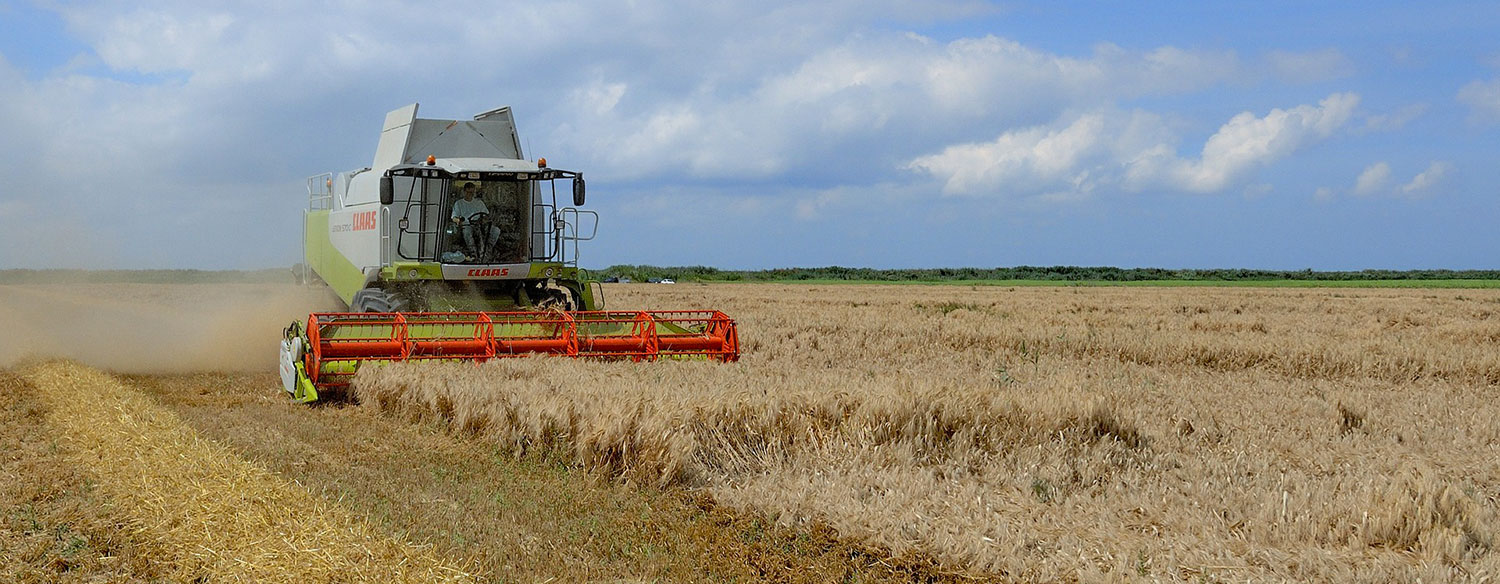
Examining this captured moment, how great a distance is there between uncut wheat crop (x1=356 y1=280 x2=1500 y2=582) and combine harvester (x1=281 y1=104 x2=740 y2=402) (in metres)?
0.98

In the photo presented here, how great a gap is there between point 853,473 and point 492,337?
203 inches

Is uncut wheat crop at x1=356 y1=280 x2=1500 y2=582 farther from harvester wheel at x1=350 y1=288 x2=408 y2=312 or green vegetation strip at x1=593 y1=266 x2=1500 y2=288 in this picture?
green vegetation strip at x1=593 y1=266 x2=1500 y2=288

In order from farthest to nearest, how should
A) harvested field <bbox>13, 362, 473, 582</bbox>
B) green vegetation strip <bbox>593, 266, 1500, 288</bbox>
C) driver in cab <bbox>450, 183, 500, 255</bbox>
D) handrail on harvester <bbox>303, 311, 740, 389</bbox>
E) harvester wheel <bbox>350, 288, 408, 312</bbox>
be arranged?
green vegetation strip <bbox>593, 266, 1500, 288</bbox> < driver in cab <bbox>450, 183, 500, 255</bbox> < harvester wheel <bbox>350, 288, 408, 312</bbox> < handrail on harvester <bbox>303, 311, 740, 389</bbox> < harvested field <bbox>13, 362, 473, 582</bbox>

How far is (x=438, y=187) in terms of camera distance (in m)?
12.1

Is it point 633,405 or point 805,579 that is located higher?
point 633,405

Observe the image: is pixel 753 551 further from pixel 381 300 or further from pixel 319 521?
pixel 381 300

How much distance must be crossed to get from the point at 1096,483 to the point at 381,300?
825cm

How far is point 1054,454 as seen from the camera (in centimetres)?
611

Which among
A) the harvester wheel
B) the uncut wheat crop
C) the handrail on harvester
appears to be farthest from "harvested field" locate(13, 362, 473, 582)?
the harvester wheel

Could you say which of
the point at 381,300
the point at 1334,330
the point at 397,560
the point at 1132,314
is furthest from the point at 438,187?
the point at 1132,314

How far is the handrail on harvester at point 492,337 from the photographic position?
9.49 metres

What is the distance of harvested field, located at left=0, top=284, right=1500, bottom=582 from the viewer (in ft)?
14.7

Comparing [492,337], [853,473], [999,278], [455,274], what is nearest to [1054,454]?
[853,473]

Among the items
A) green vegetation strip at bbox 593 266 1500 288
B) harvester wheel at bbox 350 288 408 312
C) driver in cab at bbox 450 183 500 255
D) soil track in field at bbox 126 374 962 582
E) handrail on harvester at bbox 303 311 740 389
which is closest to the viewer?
soil track in field at bbox 126 374 962 582
